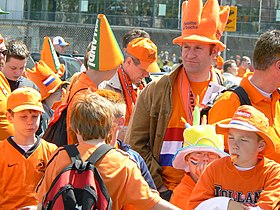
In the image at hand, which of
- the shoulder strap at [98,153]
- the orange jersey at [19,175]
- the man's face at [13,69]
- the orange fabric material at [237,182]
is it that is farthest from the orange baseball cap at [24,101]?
the man's face at [13,69]

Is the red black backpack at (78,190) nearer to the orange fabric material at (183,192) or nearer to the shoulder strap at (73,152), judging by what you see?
the shoulder strap at (73,152)

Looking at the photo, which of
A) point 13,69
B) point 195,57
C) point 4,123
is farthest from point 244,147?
point 13,69

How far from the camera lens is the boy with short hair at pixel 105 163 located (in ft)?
13.4

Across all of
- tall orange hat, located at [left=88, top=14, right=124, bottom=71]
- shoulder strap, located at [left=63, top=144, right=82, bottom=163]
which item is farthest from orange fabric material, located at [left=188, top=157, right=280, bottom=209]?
tall orange hat, located at [left=88, top=14, right=124, bottom=71]

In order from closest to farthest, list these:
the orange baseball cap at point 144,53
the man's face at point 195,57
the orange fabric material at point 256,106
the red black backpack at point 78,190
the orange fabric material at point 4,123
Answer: the red black backpack at point 78,190 < the orange fabric material at point 256,106 < the man's face at point 195,57 < the orange fabric material at point 4,123 < the orange baseball cap at point 144,53

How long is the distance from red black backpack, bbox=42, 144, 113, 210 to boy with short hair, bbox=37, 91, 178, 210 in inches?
4.0

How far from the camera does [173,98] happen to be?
5.72 m

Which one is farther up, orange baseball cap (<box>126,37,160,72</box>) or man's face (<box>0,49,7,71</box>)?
orange baseball cap (<box>126,37,160,72</box>)

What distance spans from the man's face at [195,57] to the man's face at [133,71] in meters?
1.02

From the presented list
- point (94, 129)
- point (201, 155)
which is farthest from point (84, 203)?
point (201, 155)

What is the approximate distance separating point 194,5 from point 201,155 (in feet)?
4.62

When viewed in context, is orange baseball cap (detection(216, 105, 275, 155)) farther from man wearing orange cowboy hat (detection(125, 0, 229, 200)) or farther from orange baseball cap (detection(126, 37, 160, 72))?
orange baseball cap (detection(126, 37, 160, 72))

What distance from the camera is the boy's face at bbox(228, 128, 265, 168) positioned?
170 inches

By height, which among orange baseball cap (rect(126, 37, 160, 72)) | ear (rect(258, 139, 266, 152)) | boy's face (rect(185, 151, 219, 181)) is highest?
orange baseball cap (rect(126, 37, 160, 72))
